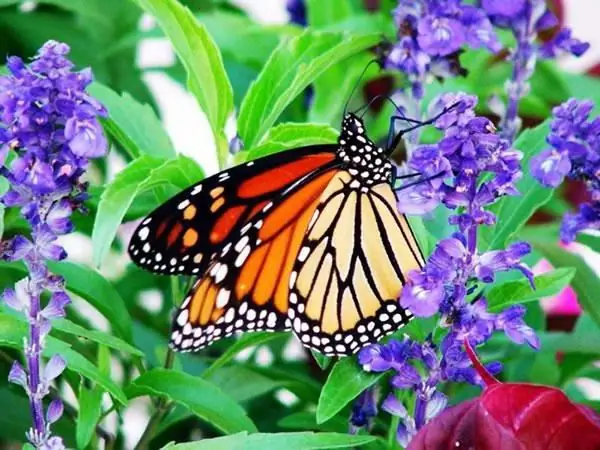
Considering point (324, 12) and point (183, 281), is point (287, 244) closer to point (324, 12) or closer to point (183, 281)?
point (183, 281)

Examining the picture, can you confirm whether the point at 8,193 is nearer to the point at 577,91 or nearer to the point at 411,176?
the point at 411,176

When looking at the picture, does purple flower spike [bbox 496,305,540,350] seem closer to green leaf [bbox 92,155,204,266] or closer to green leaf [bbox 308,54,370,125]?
green leaf [bbox 92,155,204,266]

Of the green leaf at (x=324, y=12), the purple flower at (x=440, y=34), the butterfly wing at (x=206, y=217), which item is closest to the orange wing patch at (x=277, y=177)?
the butterfly wing at (x=206, y=217)

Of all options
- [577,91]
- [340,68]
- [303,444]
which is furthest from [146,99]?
[303,444]

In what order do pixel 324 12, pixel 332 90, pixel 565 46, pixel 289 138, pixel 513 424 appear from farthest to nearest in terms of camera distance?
pixel 324 12 < pixel 332 90 < pixel 565 46 < pixel 289 138 < pixel 513 424

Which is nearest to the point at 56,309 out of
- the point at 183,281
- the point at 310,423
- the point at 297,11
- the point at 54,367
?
the point at 54,367

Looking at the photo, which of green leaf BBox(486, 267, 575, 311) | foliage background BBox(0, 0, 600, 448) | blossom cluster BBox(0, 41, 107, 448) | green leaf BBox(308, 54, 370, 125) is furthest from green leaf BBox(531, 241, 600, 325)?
blossom cluster BBox(0, 41, 107, 448)
